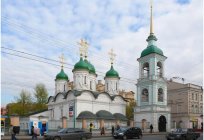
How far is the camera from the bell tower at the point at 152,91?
A: 4988cm

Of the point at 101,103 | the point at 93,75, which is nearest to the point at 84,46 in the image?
the point at 93,75

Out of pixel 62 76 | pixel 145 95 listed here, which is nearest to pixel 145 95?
pixel 145 95

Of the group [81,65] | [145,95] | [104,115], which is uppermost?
[81,65]

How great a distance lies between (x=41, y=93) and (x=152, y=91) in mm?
30331

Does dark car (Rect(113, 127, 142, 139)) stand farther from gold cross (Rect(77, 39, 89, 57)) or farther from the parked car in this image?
gold cross (Rect(77, 39, 89, 57))

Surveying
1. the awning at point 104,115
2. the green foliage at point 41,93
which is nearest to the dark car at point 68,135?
the awning at point 104,115

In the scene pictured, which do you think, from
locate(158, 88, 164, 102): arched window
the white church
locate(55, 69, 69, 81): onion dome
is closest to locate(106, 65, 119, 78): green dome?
the white church

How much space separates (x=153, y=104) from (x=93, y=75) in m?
13.6

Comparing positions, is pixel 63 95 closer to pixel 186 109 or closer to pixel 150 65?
pixel 150 65

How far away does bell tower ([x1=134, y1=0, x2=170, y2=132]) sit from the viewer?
49.9 metres

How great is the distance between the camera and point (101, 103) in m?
52.7

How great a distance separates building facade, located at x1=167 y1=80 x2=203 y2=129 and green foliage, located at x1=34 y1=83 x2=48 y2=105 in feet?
91.0

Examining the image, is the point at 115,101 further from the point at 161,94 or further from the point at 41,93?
the point at 41,93

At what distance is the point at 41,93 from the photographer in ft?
234
